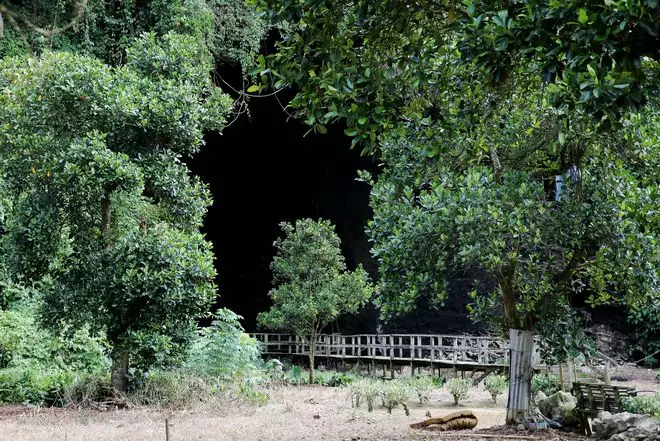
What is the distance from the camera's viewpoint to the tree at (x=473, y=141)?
474cm

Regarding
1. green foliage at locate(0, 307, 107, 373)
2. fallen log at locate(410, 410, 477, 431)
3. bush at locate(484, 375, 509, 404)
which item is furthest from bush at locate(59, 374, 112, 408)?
bush at locate(484, 375, 509, 404)

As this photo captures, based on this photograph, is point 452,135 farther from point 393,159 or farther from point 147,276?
point 147,276

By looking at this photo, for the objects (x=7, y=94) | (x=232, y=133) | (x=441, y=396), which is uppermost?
(x=232, y=133)

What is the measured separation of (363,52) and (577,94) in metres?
2.36

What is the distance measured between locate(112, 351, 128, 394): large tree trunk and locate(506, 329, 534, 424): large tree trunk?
6.58 metres

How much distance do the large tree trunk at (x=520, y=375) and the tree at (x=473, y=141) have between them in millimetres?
21

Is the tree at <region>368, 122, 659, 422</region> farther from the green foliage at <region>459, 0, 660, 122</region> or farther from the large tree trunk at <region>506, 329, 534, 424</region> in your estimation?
the green foliage at <region>459, 0, 660, 122</region>

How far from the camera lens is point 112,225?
1191 cm

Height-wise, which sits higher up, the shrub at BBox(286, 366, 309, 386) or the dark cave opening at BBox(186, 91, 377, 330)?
the dark cave opening at BBox(186, 91, 377, 330)

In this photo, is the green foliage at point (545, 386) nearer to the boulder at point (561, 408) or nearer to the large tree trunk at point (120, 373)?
the boulder at point (561, 408)

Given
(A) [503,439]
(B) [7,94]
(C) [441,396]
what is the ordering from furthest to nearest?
(C) [441,396], (B) [7,94], (A) [503,439]

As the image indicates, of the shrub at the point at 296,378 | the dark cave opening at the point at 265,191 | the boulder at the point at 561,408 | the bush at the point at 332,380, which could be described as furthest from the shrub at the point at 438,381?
the boulder at the point at 561,408

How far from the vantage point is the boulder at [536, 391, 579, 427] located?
9.84m

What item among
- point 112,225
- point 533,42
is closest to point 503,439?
point 533,42
